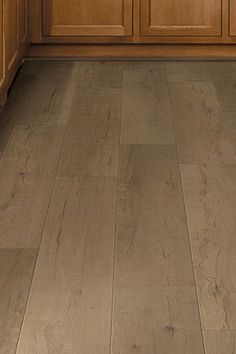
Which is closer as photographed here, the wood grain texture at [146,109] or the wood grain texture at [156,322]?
the wood grain texture at [156,322]

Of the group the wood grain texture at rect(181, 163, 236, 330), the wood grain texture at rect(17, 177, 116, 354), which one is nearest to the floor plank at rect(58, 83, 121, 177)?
the wood grain texture at rect(17, 177, 116, 354)

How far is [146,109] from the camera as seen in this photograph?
3396 mm

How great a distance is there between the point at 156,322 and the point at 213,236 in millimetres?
498

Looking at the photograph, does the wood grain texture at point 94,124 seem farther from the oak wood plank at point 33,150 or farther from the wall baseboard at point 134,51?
the wall baseboard at point 134,51

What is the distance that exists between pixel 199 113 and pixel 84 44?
3.74 ft

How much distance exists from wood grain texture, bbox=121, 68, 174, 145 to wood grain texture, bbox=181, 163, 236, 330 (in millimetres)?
351

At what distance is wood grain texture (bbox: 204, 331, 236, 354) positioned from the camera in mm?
1611

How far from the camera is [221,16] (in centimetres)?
421

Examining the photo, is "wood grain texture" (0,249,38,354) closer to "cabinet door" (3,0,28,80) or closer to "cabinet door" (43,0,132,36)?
"cabinet door" (3,0,28,80)

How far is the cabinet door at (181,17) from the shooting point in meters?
4.19

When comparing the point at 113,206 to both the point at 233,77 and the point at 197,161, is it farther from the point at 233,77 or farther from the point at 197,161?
the point at 233,77

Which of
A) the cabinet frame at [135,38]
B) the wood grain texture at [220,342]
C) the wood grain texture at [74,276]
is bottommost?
the wood grain texture at [220,342]

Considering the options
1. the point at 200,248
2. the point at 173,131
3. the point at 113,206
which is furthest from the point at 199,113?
the point at 200,248

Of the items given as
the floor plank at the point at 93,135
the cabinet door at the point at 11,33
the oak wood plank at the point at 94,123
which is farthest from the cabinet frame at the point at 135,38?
the oak wood plank at the point at 94,123
